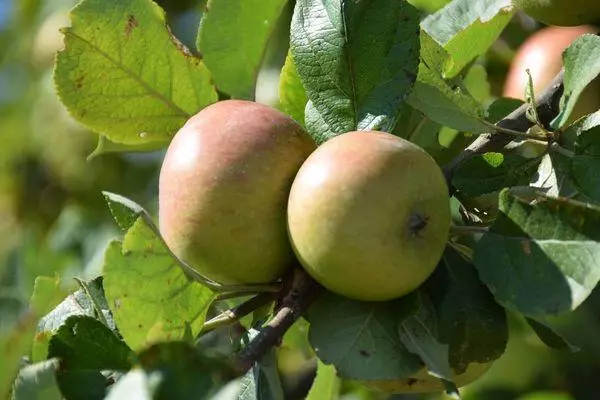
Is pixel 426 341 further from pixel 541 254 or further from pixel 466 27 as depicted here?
pixel 466 27

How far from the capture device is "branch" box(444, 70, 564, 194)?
1.01m

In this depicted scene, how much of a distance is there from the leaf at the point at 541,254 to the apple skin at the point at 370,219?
0.05 metres

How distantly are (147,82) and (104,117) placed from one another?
0.19ft

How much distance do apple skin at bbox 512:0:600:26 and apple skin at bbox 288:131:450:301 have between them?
13.5 inches

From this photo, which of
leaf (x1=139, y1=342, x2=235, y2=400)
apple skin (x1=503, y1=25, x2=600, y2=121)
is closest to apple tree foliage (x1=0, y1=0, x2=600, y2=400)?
leaf (x1=139, y1=342, x2=235, y2=400)

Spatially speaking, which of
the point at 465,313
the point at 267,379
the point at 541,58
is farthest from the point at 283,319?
the point at 541,58

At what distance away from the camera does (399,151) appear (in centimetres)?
85

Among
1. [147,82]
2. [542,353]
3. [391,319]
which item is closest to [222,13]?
[147,82]

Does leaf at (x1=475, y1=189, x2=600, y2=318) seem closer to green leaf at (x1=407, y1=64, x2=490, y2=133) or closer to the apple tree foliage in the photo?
the apple tree foliage

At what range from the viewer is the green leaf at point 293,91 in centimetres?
106

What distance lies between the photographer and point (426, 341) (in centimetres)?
85

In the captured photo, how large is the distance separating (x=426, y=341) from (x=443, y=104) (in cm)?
24

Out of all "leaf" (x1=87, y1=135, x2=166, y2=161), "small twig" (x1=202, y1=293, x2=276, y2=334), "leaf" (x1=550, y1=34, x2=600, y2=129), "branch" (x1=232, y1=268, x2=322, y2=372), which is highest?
"leaf" (x1=550, y1=34, x2=600, y2=129)

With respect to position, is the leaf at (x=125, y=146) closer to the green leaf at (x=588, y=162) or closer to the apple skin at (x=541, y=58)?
the green leaf at (x=588, y=162)
